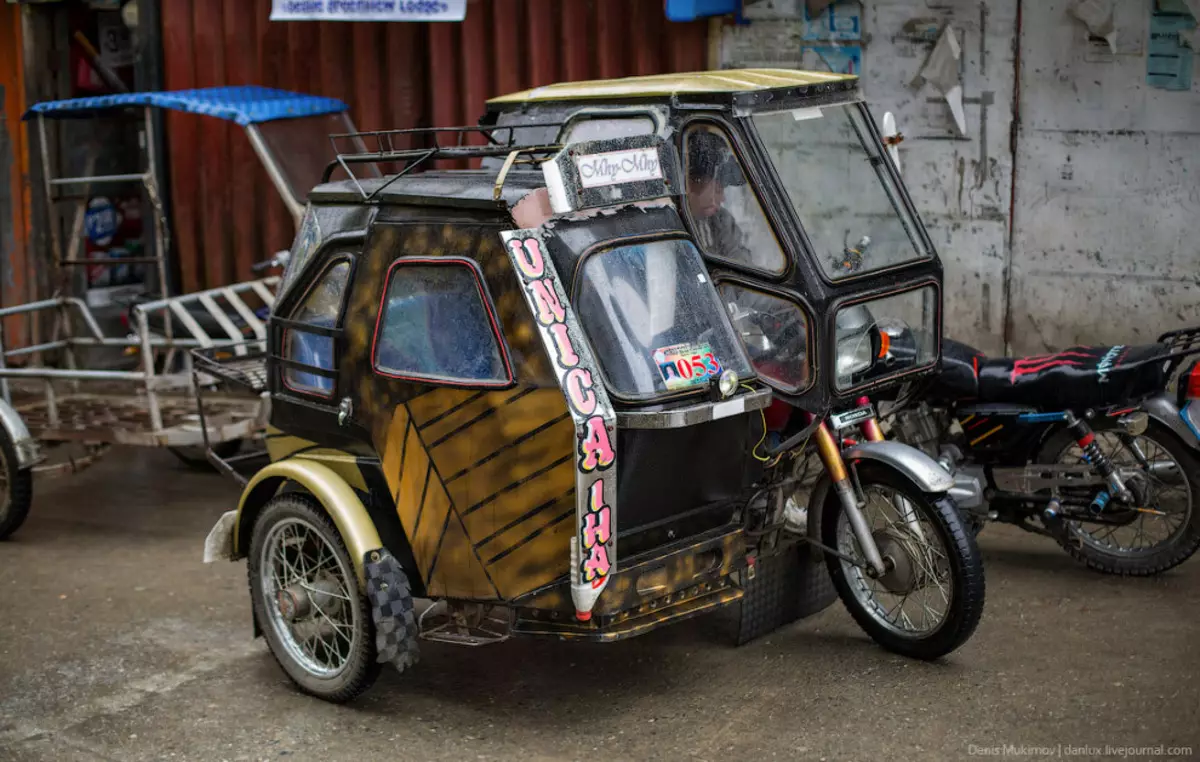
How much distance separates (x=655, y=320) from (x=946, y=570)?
1534 mm

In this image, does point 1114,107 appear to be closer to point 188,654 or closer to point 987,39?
point 987,39

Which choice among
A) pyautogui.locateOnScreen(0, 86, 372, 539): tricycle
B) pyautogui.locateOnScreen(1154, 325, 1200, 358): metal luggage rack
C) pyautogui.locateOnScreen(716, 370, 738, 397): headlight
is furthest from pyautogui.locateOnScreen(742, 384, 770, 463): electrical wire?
pyautogui.locateOnScreen(0, 86, 372, 539): tricycle

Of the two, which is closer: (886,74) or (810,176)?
(810,176)

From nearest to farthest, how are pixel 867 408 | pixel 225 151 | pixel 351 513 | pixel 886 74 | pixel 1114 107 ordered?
1. pixel 351 513
2. pixel 867 408
3. pixel 1114 107
4. pixel 886 74
5. pixel 225 151

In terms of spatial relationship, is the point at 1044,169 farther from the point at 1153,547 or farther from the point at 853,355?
the point at 853,355

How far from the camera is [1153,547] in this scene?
631cm

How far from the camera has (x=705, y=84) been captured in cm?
582

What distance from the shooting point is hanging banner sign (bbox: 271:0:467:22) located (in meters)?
9.14

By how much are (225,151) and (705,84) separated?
220 inches

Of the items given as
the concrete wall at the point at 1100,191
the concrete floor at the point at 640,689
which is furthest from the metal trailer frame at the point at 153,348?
the concrete wall at the point at 1100,191

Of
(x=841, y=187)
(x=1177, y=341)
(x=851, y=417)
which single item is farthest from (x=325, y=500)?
(x=1177, y=341)

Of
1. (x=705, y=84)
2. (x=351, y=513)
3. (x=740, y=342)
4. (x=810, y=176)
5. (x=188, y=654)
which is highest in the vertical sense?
(x=705, y=84)

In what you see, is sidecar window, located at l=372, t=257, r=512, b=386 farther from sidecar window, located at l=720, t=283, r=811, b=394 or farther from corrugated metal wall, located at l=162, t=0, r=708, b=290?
corrugated metal wall, located at l=162, t=0, r=708, b=290

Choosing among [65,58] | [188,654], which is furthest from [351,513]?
[65,58]
